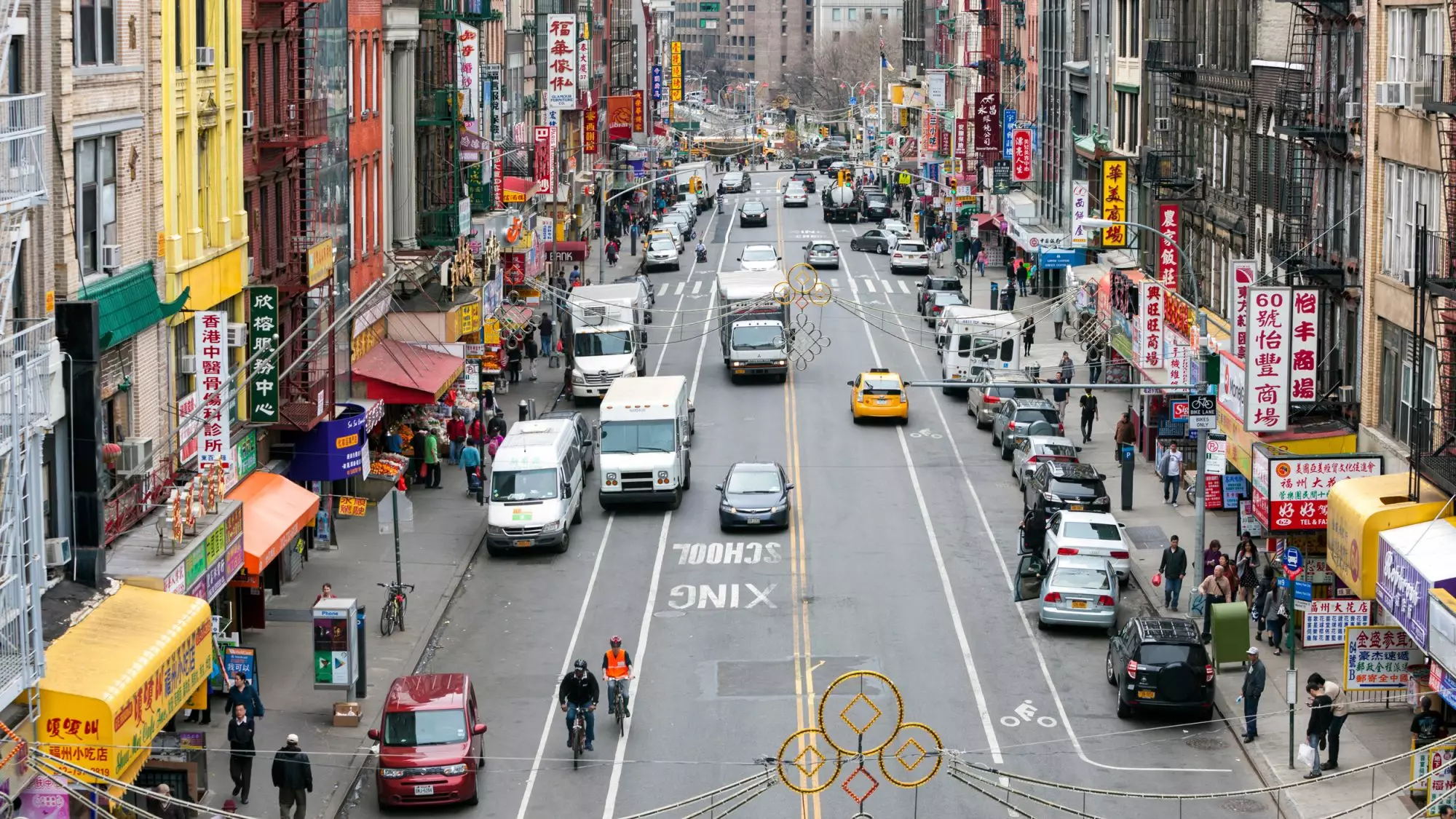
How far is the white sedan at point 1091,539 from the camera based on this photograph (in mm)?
41031

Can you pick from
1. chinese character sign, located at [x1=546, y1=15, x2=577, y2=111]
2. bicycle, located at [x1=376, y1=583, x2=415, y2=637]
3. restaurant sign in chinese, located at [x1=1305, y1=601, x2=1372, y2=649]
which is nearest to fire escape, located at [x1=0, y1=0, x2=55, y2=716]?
bicycle, located at [x1=376, y1=583, x2=415, y2=637]

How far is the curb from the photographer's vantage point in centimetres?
2946

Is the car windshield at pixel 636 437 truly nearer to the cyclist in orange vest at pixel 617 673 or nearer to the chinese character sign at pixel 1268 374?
the chinese character sign at pixel 1268 374

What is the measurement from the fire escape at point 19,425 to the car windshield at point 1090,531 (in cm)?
2222

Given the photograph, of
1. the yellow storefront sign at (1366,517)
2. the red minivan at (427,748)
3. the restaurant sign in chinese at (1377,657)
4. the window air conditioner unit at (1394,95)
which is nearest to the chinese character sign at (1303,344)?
the yellow storefront sign at (1366,517)

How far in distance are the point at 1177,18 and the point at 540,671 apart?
104 ft

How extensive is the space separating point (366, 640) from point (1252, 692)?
16.0 m

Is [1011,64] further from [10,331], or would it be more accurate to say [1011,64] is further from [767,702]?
[10,331]

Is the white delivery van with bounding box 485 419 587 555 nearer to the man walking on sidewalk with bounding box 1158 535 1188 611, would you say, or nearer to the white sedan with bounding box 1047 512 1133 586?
the white sedan with bounding box 1047 512 1133 586

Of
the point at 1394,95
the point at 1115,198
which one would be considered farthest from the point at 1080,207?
the point at 1394,95

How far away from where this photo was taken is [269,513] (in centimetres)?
3806

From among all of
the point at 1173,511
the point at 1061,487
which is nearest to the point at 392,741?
the point at 1061,487

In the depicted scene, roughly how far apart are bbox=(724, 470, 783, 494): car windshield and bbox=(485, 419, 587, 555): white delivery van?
377cm

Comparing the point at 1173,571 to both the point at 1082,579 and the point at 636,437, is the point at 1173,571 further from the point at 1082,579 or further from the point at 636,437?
the point at 636,437
